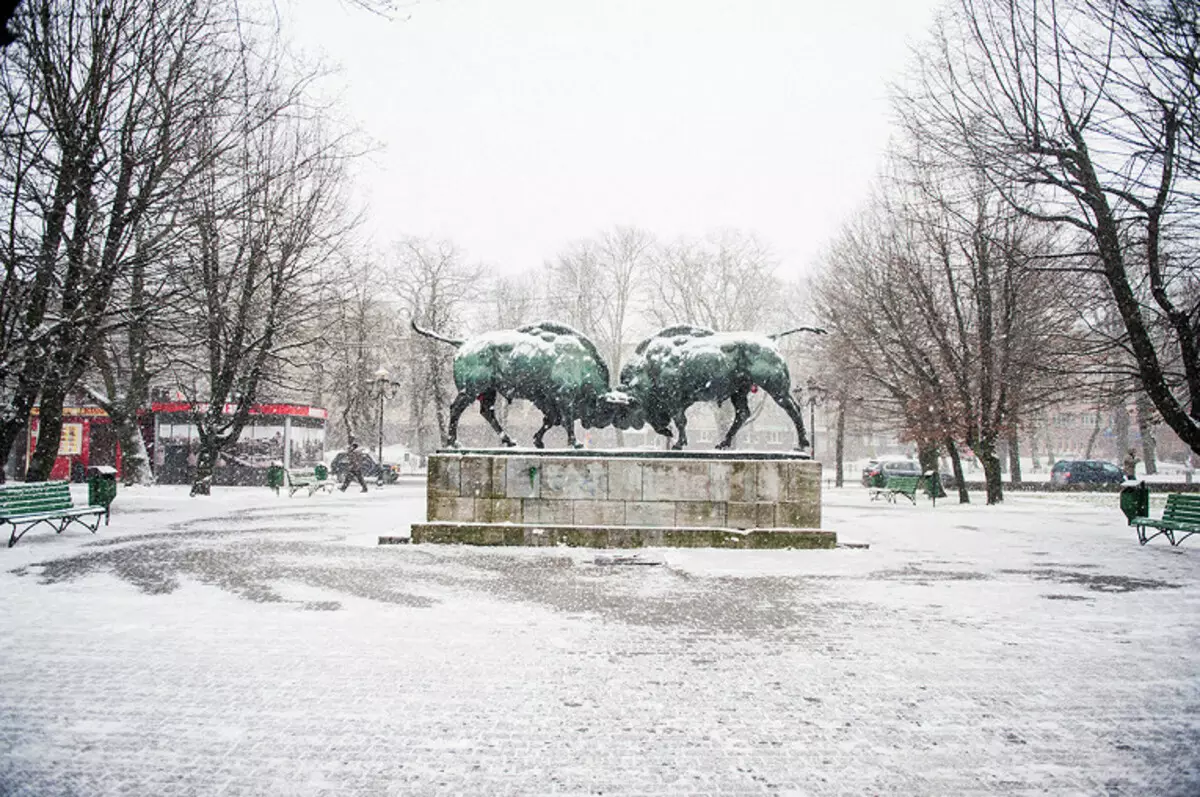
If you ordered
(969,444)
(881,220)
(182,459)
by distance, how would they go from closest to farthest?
(969,444), (881,220), (182,459)

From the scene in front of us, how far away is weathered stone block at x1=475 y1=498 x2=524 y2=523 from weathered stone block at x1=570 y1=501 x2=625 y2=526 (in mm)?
825

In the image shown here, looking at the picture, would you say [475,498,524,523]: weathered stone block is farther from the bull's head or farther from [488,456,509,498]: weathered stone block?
the bull's head

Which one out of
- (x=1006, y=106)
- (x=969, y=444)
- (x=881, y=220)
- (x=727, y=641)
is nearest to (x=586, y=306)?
(x=881, y=220)

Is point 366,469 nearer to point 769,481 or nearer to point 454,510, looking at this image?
point 454,510

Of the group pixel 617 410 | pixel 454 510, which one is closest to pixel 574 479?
pixel 617 410

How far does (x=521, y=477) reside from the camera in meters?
11.6

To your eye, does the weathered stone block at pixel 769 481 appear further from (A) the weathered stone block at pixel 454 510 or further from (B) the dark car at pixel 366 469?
(B) the dark car at pixel 366 469

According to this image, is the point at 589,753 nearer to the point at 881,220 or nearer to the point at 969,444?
the point at 969,444

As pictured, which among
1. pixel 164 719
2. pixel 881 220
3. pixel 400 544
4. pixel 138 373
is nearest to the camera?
pixel 164 719

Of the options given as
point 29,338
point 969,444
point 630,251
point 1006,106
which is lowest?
point 969,444

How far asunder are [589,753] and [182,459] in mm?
29122

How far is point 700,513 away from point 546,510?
2.31m

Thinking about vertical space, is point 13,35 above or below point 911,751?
above

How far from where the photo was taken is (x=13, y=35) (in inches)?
85.4
